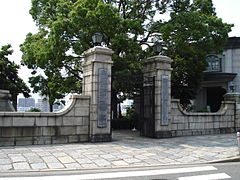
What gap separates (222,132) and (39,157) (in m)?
11.0

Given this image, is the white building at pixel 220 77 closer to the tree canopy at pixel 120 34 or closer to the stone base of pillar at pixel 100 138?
the tree canopy at pixel 120 34

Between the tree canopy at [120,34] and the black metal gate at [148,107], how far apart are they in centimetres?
92

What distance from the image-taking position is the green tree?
19859 millimetres

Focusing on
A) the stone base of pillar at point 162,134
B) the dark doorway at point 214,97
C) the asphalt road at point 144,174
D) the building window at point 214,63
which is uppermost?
the building window at point 214,63

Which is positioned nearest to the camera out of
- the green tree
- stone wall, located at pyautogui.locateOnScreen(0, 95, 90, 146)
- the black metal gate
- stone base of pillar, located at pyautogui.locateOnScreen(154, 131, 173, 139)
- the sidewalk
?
the sidewalk

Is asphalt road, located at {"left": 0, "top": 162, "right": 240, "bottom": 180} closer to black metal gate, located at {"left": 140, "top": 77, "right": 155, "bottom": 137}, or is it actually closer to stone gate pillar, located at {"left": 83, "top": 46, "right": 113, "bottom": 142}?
stone gate pillar, located at {"left": 83, "top": 46, "right": 113, "bottom": 142}

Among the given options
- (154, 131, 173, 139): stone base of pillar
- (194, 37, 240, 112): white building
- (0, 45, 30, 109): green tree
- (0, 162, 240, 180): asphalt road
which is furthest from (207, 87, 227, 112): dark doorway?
(0, 162, 240, 180): asphalt road

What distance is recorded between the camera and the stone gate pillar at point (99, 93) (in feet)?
33.1

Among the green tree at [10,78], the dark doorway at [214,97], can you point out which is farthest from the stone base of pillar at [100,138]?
the dark doorway at [214,97]

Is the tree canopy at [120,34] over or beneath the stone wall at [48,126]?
over

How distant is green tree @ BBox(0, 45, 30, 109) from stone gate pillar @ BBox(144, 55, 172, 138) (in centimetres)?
1284

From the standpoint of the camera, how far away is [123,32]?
43.7 ft

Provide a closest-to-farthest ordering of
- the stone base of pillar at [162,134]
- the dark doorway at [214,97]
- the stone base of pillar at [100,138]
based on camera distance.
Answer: the stone base of pillar at [100,138]
the stone base of pillar at [162,134]
the dark doorway at [214,97]

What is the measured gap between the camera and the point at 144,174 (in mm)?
5793
